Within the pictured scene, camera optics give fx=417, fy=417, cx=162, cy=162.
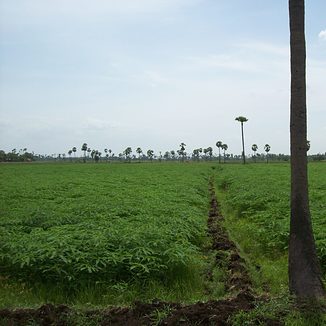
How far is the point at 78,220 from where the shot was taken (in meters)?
12.6

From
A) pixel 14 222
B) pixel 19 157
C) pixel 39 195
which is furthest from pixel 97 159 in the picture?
pixel 14 222

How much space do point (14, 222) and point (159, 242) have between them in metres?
5.21

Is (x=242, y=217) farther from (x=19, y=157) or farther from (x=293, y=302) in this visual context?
(x=19, y=157)

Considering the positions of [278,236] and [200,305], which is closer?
[200,305]

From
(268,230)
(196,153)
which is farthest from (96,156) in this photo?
(268,230)

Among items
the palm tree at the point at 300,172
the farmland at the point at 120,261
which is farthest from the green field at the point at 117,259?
the palm tree at the point at 300,172

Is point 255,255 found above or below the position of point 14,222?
below

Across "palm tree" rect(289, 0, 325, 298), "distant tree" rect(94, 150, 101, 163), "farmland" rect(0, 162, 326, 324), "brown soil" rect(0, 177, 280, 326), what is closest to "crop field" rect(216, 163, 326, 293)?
"farmland" rect(0, 162, 326, 324)

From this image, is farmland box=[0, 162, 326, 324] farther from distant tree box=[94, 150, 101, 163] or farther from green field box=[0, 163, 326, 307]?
distant tree box=[94, 150, 101, 163]

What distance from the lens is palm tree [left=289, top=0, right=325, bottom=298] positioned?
6.51 metres

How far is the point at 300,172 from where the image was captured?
21.5 feet

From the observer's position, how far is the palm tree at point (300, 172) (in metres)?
6.51

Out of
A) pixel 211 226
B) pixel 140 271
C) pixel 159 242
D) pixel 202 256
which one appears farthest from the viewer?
pixel 211 226

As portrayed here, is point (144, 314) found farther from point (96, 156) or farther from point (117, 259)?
point (96, 156)
